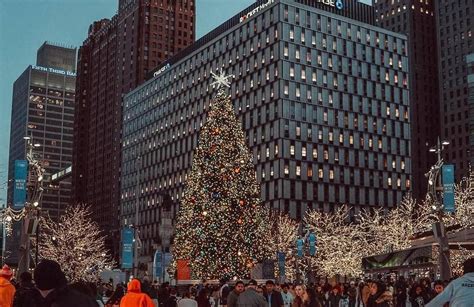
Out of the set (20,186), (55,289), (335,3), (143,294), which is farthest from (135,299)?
(335,3)

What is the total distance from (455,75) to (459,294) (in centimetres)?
15305

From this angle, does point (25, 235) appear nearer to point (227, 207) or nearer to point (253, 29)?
point (227, 207)

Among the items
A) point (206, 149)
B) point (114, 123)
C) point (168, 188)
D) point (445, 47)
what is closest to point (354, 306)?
point (206, 149)

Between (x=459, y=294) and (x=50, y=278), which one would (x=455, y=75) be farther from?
(x=50, y=278)

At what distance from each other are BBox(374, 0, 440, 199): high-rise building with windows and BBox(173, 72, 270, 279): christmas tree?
11217 cm

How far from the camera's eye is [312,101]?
4296 inches

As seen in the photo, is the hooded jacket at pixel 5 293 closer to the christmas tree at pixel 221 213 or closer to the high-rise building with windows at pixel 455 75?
the christmas tree at pixel 221 213

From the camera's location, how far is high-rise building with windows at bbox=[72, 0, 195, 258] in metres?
166

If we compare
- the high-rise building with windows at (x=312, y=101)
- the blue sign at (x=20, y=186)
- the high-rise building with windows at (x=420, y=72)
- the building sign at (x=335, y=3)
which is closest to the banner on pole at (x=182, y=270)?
the blue sign at (x=20, y=186)

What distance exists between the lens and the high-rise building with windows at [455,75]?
146337mm

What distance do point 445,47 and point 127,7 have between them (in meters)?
78.1

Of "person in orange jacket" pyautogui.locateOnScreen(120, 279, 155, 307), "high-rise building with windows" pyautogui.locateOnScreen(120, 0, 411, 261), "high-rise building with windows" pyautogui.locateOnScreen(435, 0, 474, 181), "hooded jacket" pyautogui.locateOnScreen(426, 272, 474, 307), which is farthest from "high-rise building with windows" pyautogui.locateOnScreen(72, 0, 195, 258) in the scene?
"hooded jacket" pyautogui.locateOnScreen(426, 272, 474, 307)

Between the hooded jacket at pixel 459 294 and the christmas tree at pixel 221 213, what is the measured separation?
37.1 meters

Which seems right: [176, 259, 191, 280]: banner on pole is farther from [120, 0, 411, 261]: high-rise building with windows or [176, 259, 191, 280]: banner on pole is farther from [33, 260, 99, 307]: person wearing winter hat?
[120, 0, 411, 261]: high-rise building with windows
